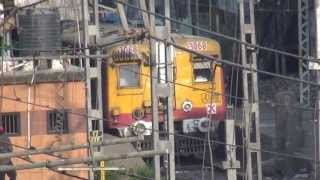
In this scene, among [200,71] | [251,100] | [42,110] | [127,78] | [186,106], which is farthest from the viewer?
[200,71]

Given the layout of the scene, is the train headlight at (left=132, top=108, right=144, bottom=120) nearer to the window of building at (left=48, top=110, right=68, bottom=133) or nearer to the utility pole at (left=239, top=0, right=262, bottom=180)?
the window of building at (left=48, top=110, right=68, bottom=133)

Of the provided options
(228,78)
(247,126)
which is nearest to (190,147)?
(228,78)

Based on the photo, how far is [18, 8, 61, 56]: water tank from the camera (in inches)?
474

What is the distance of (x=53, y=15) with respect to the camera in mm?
12312

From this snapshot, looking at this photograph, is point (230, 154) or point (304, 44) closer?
point (230, 154)

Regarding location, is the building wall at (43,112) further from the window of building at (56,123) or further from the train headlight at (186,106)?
the train headlight at (186,106)

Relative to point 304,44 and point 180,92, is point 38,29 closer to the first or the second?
point 180,92

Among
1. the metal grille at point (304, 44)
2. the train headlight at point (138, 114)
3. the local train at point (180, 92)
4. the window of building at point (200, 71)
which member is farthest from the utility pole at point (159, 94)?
the metal grille at point (304, 44)

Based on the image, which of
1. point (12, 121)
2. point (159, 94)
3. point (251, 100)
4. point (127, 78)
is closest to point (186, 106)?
point (127, 78)

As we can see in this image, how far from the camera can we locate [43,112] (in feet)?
40.8

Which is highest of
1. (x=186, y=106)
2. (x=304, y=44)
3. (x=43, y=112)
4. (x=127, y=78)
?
(x=304, y=44)

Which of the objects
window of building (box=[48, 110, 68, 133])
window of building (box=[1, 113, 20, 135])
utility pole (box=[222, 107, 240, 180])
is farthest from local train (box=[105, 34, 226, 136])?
utility pole (box=[222, 107, 240, 180])

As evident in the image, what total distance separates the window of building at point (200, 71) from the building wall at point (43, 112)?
4.03 metres

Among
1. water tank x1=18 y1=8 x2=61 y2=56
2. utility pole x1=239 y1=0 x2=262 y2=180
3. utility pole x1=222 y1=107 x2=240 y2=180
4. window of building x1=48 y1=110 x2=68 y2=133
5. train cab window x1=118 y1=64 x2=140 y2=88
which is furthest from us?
train cab window x1=118 y1=64 x2=140 y2=88
